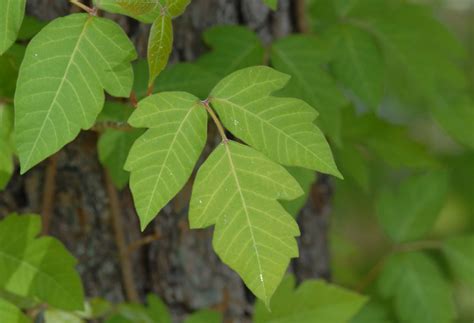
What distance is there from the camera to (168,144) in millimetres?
948

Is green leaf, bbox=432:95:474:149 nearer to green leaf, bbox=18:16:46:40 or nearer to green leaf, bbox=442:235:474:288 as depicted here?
green leaf, bbox=442:235:474:288

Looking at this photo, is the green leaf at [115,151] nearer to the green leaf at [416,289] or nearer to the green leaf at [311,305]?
the green leaf at [311,305]

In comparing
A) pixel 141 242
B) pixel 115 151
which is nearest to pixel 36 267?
pixel 115 151

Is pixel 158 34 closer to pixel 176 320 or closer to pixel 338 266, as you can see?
pixel 176 320

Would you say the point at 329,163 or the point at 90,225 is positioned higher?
the point at 329,163

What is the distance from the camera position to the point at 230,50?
1422 mm

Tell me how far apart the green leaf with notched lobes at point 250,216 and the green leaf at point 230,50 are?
477 millimetres

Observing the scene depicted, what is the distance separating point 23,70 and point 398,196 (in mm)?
1095

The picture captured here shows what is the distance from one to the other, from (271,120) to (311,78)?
0.42 metres

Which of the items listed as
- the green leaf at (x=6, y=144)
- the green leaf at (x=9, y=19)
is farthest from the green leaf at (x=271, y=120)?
the green leaf at (x=6, y=144)

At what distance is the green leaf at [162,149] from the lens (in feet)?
3.07

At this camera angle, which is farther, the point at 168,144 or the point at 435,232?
the point at 435,232

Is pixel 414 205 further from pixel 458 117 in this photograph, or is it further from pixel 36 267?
pixel 36 267

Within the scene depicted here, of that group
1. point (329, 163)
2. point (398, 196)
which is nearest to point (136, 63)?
point (329, 163)
